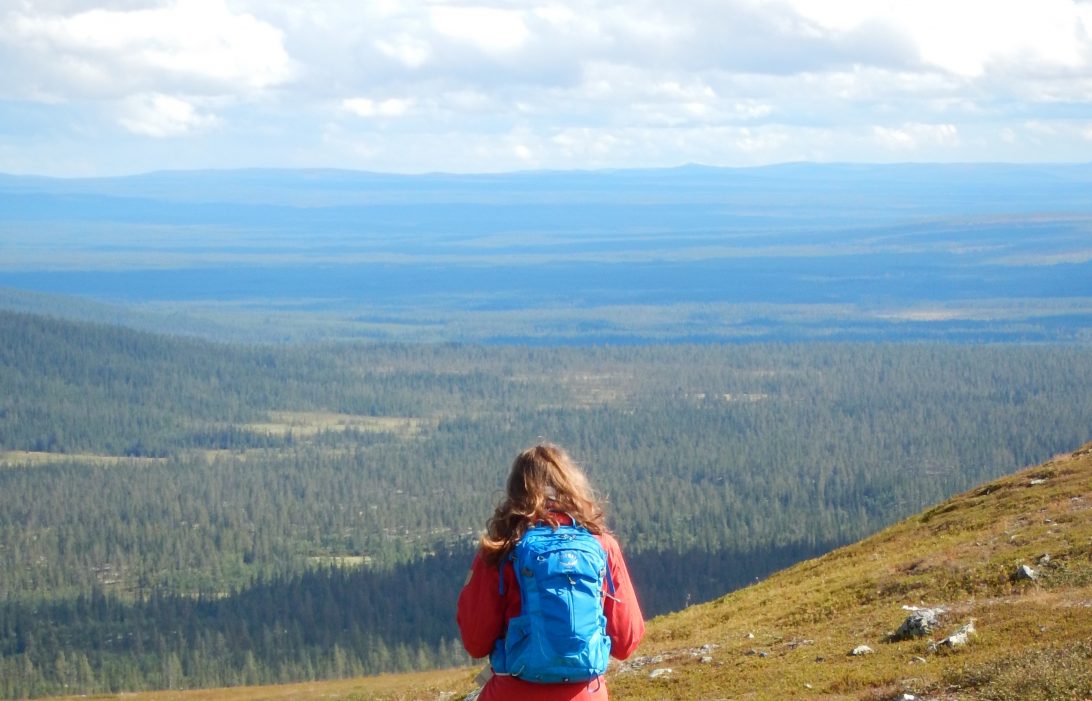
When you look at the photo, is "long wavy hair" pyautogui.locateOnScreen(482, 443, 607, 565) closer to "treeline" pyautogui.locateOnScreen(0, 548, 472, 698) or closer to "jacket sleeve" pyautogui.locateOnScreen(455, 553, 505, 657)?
"jacket sleeve" pyautogui.locateOnScreen(455, 553, 505, 657)

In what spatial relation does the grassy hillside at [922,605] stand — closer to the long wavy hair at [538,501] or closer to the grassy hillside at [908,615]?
the grassy hillside at [908,615]

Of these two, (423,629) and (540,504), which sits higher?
(540,504)

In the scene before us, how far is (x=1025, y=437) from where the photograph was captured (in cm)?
18900

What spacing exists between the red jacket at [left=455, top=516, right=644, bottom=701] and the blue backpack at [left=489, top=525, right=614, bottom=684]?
164mm

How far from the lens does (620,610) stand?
13766 millimetres

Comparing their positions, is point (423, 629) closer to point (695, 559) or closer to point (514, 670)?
point (695, 559)

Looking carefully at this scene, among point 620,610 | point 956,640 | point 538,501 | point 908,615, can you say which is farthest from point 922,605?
point 538,501

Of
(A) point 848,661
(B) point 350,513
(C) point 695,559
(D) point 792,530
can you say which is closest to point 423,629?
(C) point 695,559

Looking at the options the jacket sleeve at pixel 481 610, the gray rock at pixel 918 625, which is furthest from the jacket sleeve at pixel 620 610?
the gray rock at pixel 918 625

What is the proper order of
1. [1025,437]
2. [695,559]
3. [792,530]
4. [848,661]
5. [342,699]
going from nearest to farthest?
1. [848,661]
2. [342,699]
3. [695,559]
4. [792,530]
5. [1025,437]

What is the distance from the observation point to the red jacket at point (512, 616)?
44.8 ft

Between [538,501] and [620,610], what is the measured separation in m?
1.31

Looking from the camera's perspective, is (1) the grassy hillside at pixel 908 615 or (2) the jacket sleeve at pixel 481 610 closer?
(2) the jacket sleeve at pixel 481 610

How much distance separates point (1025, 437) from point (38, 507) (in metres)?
123
